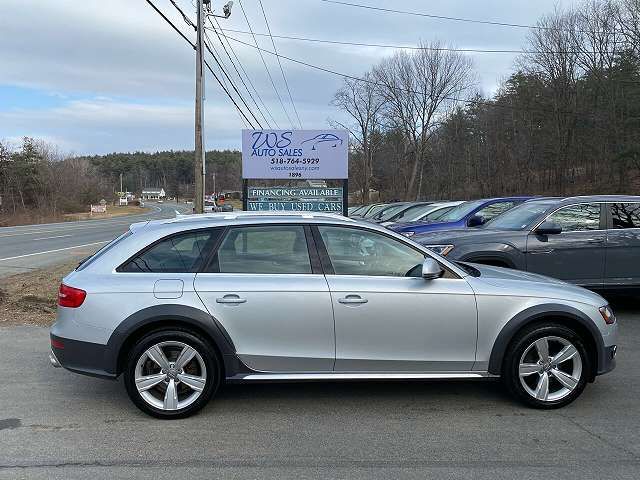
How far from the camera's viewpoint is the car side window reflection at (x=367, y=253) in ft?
14.9

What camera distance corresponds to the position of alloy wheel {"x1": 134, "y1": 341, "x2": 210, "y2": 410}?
14.2ft

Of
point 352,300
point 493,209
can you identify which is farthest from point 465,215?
point 352,300

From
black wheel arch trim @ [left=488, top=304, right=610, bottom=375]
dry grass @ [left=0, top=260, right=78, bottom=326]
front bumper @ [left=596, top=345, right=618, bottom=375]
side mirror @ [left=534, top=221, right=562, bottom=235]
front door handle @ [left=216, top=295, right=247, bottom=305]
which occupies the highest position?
side mirror @ [left=534, top=221, right=562, bottom=235]

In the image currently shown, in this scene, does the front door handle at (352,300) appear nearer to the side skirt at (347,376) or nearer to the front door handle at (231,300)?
the side skirt at (347,376)

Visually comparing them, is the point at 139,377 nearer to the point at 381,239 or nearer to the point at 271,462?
the point at 271,462

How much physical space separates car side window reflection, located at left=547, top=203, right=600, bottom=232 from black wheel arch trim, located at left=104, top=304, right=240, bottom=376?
5.40 meters

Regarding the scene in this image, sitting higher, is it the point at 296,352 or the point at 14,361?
the point at 296,352

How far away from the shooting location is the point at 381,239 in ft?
15.2

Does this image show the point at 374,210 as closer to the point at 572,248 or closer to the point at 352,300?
the point at 572,248

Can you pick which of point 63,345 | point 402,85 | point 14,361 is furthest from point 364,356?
point 402,85

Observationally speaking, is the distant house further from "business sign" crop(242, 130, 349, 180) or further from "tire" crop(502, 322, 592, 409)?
"tire" crop(502, 322, 592, 409)

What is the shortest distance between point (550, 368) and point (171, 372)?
305cm

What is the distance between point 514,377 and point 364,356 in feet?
4.07

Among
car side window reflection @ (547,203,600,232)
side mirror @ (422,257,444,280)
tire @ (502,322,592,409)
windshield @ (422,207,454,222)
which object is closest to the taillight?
side mirror @ (422,257,444,280)
